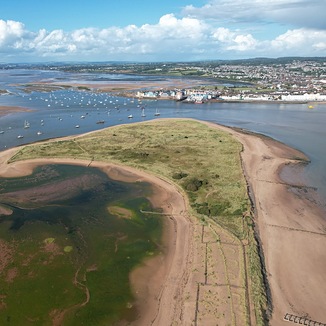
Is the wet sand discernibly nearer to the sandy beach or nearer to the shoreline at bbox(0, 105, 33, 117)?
the shoreline at bbox(0, 105, 33, 117)

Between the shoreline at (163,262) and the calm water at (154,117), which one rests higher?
the shoreline at (163,262)

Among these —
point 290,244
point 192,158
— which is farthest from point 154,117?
point 290,244

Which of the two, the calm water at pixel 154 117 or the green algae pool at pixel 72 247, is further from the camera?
the calm water at pixel 154 117

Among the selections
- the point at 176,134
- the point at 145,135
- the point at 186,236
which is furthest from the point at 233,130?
the point at 186,236

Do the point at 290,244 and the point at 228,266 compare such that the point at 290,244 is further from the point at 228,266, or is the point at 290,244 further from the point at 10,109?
the point at 10,109

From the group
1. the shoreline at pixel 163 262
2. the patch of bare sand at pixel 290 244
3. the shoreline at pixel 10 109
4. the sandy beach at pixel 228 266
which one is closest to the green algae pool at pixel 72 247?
the shoreline at pixel 163 262

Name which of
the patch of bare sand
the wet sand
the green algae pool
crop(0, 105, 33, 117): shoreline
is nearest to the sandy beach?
the patch of bare sand

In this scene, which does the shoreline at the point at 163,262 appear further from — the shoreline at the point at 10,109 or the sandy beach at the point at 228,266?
the shoreline at the point at 10,109

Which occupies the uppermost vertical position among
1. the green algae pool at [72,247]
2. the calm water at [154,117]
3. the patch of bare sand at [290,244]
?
the patch of bare sand at [290,244]
